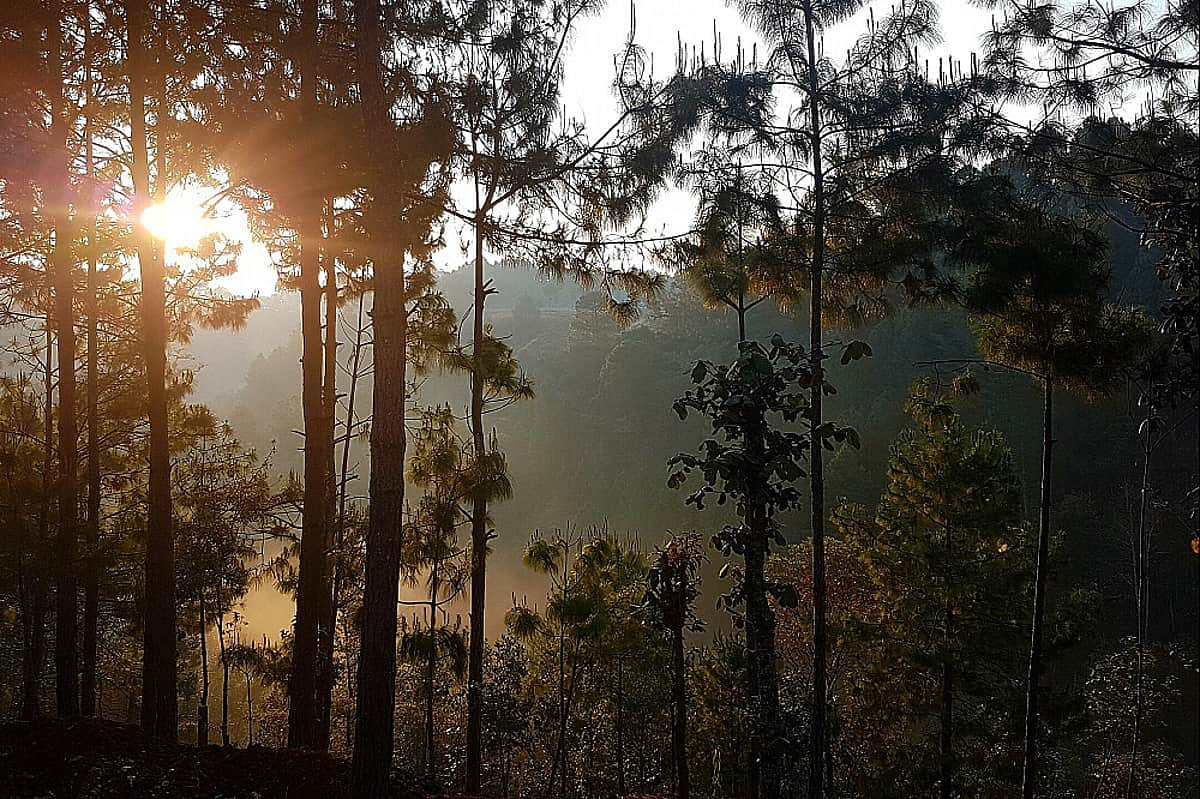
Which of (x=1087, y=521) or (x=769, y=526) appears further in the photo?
(x=1087, y=521)

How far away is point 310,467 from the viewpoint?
270 inches

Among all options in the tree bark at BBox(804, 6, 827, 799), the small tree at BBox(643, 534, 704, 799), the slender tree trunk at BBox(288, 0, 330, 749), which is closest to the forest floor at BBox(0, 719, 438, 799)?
the slender tree trunk at BBox(288, 0, 330, 749)

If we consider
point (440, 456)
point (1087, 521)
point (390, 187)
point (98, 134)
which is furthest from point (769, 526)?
point (1087, 521)

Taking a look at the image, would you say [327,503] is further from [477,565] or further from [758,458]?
[758,458]

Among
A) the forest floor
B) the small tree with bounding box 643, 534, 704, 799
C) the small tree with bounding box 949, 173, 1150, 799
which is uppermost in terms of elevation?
the small tree with bounding box 949, 173, 1150, 799

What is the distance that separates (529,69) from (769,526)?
13.6 ft

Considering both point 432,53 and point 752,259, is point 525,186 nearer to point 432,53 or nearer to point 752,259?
point 432,53

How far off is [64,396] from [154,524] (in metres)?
2.25

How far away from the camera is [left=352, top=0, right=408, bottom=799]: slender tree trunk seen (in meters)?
4.78

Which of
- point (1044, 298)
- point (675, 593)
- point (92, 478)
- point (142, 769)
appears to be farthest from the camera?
point (92, 478)

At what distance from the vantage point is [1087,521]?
25.0 m

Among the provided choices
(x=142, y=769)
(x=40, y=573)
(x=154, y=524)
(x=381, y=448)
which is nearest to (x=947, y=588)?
(x=381, y=448)

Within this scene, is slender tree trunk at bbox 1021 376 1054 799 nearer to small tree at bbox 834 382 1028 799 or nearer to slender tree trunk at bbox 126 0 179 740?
small tree at bbox 834 382 1028 799

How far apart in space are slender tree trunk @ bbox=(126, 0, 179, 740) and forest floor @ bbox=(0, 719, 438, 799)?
1.58 ft
